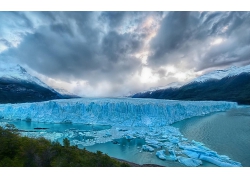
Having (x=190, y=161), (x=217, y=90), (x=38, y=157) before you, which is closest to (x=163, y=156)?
(x=190, y=161)

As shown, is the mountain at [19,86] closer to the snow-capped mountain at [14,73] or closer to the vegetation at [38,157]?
the snow-capped mountain at [14,73]

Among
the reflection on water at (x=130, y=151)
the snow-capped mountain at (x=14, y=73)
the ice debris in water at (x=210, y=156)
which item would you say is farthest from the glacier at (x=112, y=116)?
the snow-capped mountain at (x=14, y=73)

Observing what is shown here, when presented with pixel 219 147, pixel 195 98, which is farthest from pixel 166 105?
pixel 219 147

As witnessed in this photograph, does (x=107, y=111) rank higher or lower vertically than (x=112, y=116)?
higher

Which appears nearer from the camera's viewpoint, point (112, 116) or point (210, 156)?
point (210, 156)

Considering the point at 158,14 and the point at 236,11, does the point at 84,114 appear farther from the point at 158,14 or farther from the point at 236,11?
the point at 236,11

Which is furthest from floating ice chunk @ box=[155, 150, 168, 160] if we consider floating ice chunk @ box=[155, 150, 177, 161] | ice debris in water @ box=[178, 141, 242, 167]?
ice debris in water @ box=[178, 141, 242, 167]

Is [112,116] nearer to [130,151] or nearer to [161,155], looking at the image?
[130,151]

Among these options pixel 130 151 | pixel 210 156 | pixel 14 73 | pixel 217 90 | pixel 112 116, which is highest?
pixel 14 73
